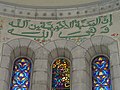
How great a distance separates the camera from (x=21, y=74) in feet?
27.0

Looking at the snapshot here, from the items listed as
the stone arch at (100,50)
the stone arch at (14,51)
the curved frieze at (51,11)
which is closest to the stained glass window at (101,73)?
the stone arch at (100,50)

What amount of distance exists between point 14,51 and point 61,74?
125cm

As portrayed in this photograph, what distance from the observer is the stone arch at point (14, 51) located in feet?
26.3

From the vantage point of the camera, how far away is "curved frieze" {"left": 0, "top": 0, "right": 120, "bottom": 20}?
8719 millimetres

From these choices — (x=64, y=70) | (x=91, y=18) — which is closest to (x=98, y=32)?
(x=91, y=18)

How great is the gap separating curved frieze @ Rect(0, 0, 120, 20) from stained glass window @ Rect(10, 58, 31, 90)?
119 cm

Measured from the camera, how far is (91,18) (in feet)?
28.5

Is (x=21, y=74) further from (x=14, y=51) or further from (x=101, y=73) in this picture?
(x=101, y=73)

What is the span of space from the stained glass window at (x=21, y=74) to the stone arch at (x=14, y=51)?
0.11 m

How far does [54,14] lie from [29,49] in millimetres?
1165

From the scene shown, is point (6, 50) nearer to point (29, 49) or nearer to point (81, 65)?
point (29, 49)

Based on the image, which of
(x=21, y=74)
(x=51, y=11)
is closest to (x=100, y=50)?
(x=51, y=11)

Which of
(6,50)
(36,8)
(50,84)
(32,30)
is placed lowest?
(50,84)

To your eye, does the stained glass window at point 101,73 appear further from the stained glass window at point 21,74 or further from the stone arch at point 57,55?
the stained glass window at point 21,74
